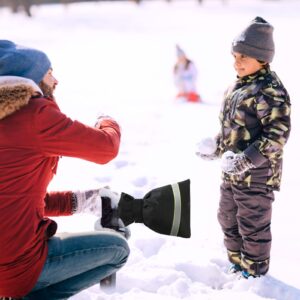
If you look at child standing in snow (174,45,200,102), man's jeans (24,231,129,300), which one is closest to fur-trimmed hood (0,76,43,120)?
man's jeans (24,231,129,300)

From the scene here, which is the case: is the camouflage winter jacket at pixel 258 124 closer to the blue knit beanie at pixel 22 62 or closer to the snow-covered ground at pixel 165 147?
the snow-covered ground at pixel 165 147

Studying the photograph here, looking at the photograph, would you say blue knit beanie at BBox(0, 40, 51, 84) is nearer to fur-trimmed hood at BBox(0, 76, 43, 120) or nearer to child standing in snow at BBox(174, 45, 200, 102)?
fur-trimmed hood at BBox(0, 76, 43, 120)

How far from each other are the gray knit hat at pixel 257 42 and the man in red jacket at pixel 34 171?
1.04 meters

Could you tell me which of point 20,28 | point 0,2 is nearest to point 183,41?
point 20,28

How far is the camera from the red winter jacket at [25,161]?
2.13m

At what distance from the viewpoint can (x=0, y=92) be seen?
2123 millimetres

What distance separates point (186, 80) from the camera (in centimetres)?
934

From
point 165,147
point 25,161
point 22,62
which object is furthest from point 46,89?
point 165,147

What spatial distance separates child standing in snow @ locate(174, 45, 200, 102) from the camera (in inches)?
361

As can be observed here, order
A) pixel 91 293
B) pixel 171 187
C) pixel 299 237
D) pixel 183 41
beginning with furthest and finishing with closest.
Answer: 1. pixel 183 41
2. pixel 299 237
3. pixel 91 293
4. pixel 171 187

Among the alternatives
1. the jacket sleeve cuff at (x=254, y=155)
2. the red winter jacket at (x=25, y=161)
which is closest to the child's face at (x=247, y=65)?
the jacket sleeve cuff at (x=254, y=155)

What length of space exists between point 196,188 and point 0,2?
3330 cm

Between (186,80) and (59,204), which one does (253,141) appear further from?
(186,80)

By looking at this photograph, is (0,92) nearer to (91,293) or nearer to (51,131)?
(51,131)
